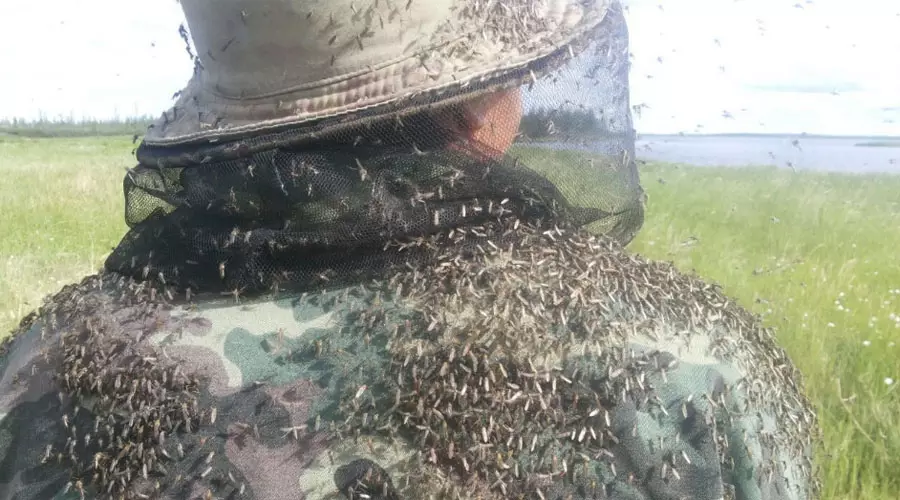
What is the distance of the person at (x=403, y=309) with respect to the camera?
135 cm

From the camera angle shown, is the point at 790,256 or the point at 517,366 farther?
the point at 790,256

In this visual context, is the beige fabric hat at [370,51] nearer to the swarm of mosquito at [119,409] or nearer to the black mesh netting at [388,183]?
the black mesh netting at [388,183]

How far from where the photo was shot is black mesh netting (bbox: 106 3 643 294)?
1525mm

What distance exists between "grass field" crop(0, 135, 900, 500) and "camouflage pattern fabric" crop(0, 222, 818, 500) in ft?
4.76

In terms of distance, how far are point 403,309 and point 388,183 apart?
29 cm

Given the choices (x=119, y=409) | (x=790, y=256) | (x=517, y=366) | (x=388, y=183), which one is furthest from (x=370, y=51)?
(x=790, y=256)

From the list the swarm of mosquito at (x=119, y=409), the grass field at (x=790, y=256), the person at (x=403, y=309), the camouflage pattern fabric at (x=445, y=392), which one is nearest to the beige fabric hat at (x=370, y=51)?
the person at (x=403, y=309)

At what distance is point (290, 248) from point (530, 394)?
63 cm

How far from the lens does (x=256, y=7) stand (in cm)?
160

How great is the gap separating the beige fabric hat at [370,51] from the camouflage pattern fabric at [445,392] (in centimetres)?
35

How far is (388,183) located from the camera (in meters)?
1.54

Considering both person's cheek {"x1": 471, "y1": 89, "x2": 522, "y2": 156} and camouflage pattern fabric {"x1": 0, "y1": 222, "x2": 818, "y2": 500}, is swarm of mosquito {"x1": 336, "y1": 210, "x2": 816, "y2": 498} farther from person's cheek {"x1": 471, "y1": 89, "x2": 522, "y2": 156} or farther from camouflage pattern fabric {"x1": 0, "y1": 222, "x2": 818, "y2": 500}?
person's cheek {"x1": 471, "y1": 89, "x2": 522, "y2": 156}

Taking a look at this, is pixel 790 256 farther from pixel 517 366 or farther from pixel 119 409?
pixel 119 409

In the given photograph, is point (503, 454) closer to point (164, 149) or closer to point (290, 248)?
point (290, 248)
